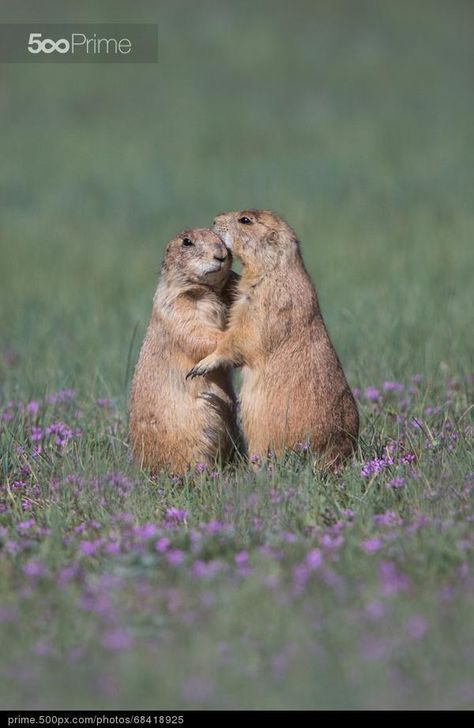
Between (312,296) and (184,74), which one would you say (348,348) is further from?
(184,74)

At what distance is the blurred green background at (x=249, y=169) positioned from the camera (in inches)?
389

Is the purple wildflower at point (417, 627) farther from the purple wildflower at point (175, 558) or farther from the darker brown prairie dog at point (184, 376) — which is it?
the darker brown prairie dog at point (184, 376)

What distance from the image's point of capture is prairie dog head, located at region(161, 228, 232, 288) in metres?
6.27

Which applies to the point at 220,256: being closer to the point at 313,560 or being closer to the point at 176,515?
the point at 176,515

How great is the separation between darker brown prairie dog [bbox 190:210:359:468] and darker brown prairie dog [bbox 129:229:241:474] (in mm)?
195

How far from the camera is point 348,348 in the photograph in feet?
28.9

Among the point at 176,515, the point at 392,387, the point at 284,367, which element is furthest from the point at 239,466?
the point at 392,387

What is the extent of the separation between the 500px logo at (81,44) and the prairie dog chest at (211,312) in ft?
44.5

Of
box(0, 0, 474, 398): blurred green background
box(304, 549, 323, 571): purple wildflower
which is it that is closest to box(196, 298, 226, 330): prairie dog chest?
box(0, 0, 474, 398): blurred green background

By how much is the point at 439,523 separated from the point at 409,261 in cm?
785

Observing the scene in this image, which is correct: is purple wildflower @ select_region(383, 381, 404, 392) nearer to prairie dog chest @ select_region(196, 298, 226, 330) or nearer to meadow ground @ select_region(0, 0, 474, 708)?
meadow ground @ select_region(0, 0, 474, 708)

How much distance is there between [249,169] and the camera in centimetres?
1770

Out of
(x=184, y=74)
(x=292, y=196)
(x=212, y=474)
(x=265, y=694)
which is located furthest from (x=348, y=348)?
(x=184, y=74)

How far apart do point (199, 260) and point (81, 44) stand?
58.6 feet
